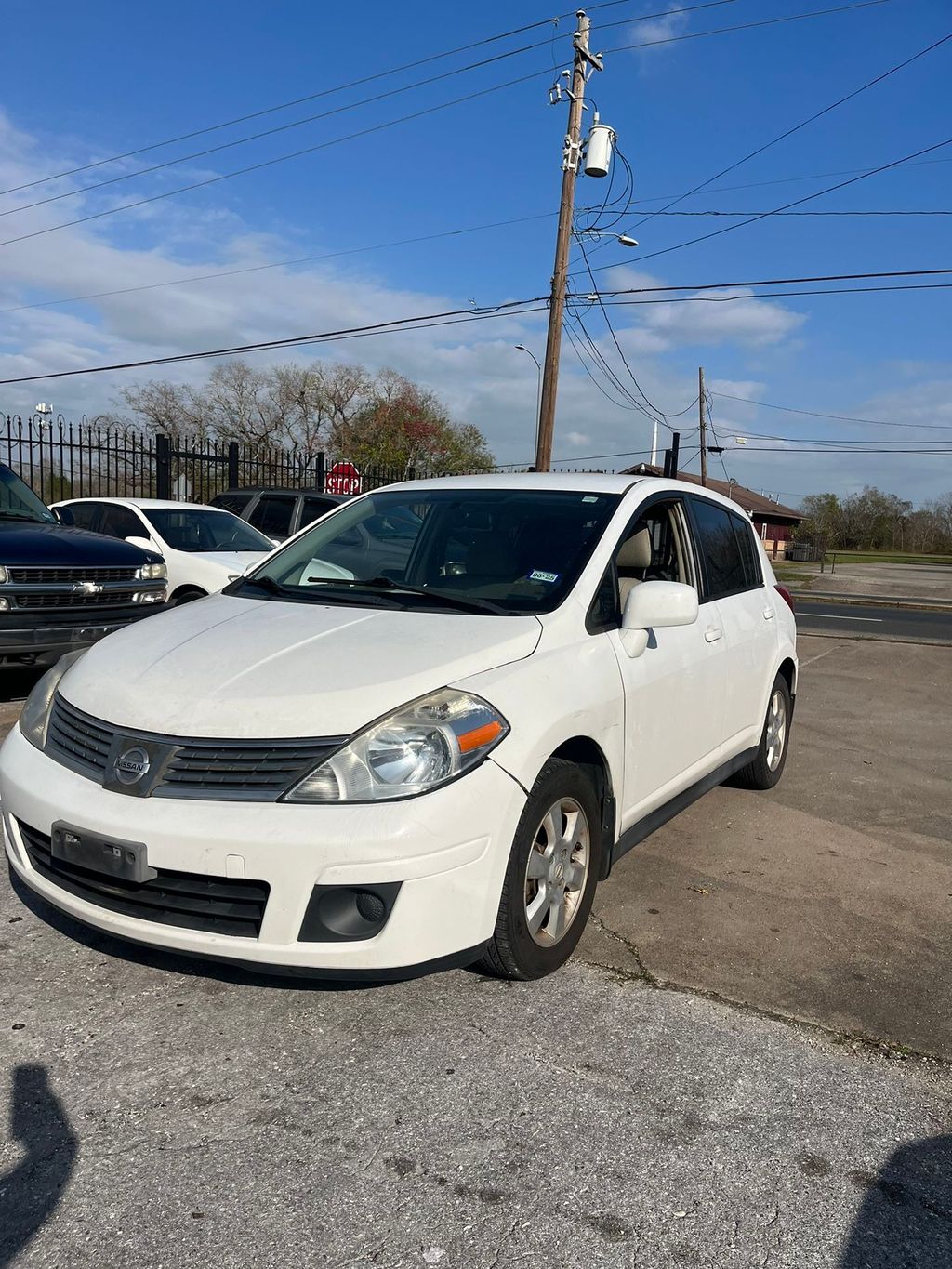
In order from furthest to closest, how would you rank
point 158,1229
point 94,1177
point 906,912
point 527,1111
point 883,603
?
1. point 883,603
2. point 906,912
3. point 527,1111
4. point 94,1177
5. point 158,1229

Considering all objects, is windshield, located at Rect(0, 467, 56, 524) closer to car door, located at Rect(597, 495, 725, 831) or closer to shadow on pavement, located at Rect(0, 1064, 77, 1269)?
car door, located at Rect(597, 495, 725, 831)

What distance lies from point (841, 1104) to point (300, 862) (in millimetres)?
1571

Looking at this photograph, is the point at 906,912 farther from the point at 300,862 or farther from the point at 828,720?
the point at 828,720

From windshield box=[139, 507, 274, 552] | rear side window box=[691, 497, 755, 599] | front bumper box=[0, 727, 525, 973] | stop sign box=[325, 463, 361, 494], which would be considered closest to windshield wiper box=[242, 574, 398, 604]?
front bumper box=[0, 727, 525, 973]

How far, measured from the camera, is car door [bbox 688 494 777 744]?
15.3 feet

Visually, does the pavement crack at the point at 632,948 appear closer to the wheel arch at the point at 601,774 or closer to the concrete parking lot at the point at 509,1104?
the concrete parking lot at the point at 509,1104

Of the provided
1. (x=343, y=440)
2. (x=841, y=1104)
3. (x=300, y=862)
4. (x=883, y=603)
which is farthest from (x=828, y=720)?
(x=343, y=440)

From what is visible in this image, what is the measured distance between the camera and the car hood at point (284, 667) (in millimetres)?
2811

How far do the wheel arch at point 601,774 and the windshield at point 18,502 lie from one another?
632 centimetres

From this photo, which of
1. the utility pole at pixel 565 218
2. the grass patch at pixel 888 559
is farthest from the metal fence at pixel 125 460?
the grass patch at pixel 888 559

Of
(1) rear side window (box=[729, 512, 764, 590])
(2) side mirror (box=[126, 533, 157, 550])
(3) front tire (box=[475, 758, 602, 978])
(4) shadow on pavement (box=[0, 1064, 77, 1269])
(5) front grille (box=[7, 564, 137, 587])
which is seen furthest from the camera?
(2) side mirror (box=[126, 533, 157, 550])

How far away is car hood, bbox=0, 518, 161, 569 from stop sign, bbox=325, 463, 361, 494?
32.7 ft

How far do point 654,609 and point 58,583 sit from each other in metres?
5.32

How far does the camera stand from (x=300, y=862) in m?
2.59
